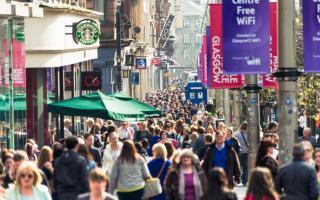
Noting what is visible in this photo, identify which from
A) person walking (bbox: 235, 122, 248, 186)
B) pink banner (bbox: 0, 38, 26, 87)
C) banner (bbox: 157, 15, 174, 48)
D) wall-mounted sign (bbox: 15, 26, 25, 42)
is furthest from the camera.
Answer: banner (bbox: 157, 15, 174, 48)

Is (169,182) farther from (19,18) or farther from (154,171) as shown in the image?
(19,18)

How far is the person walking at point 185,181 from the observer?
14719 millimetres

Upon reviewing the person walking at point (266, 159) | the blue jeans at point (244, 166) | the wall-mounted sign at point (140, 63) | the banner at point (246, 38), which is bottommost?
the blue jeans at point (244, 166)

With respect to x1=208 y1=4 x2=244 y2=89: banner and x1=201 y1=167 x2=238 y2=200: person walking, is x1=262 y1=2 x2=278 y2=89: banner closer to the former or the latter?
x1=208 y1=4 x2=244 y2=89: banner

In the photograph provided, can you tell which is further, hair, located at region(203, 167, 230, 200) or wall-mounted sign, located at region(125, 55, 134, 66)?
wall-mounted sign, located at region(125, 55, 134, 66)

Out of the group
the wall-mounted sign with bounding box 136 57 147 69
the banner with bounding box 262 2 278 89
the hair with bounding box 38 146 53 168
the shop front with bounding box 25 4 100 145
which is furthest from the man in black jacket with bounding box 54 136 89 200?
the wall-mounted sign with bounding box 136 57 147 69

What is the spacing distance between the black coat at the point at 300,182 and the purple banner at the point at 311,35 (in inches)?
189

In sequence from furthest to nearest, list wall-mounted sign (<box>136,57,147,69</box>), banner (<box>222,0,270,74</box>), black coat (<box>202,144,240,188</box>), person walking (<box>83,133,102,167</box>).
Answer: wall-mounted sign (<box>136,57,147,69</box>) → person walking (<box>83,133,102,167</box>) → banner (<box>222,0,270,74</box>) → black coat (<box>202,144,240,188</box>)

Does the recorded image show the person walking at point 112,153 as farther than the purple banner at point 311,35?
Yes

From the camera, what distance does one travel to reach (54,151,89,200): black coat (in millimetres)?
15508

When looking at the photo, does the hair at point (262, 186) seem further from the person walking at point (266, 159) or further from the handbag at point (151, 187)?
the handbag at point (151, 187)

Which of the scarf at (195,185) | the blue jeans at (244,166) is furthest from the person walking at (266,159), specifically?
the blue jeans at (244,166)

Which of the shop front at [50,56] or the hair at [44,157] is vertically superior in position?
the shop front at [50,56]

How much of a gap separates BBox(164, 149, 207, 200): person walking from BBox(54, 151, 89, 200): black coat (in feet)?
4.19
